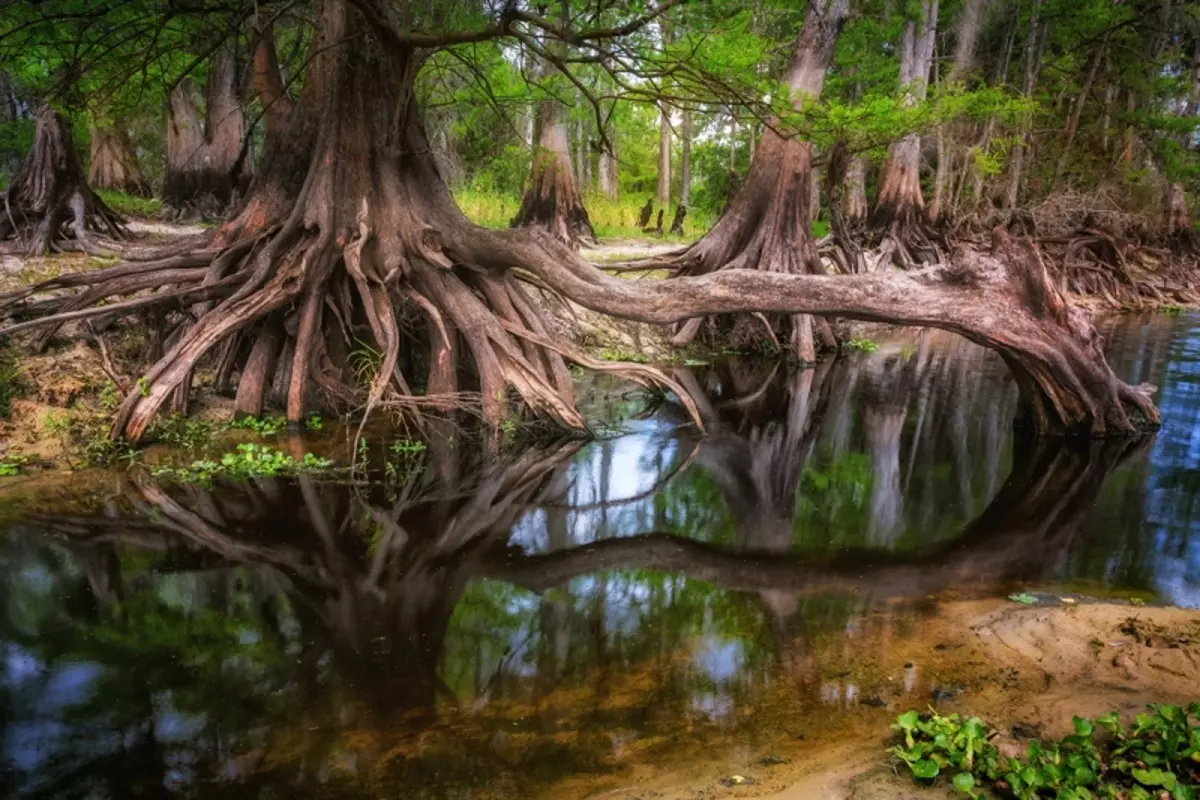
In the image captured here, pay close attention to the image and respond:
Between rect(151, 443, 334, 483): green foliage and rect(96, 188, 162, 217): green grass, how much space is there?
29.1 feet

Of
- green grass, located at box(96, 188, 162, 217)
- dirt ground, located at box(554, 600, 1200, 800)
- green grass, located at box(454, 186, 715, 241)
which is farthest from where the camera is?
green grass, located at box(454, 186, 715, 241)

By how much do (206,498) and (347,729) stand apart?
10.6 feet

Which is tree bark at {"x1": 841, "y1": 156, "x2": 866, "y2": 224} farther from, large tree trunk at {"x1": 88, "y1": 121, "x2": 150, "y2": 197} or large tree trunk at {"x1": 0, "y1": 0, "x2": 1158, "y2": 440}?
large tree trunk at {"x1": 88, "y1": 121, "x2": 150, "y2": 197}

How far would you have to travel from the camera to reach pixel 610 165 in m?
29.3

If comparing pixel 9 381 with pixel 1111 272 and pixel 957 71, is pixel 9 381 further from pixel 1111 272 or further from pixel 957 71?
pixel 1111 272

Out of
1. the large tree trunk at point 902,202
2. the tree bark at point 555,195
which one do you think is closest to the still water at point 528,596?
the tree bark at point 555,195

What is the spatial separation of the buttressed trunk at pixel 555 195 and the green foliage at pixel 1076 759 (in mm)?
13631

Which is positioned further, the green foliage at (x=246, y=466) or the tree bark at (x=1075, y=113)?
the tree bark at (x=1075, y=113)

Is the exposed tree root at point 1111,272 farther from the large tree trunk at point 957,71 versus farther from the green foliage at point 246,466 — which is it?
the green foliage at point 246,466

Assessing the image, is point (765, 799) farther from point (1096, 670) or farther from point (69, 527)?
point (69, 527)

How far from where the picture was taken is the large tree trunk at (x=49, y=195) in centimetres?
959

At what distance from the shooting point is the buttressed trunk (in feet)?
52.1

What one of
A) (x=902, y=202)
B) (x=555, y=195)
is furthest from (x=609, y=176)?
(x=555, y=195)

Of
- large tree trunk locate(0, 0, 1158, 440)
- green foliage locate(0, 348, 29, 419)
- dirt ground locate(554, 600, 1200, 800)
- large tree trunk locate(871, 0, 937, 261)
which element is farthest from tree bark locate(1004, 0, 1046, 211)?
green foliage locate(0, 348, 29, 419)
